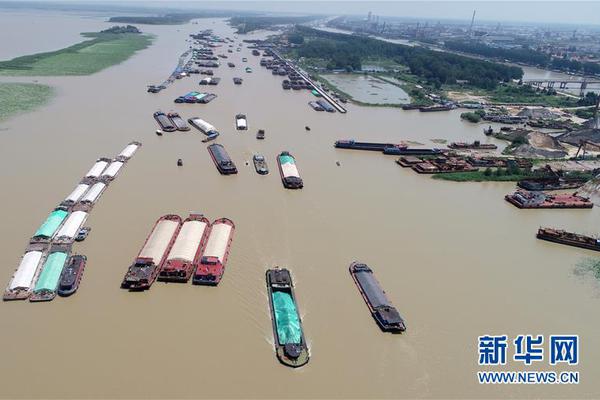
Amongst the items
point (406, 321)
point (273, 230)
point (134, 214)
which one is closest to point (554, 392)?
point (406, 321)

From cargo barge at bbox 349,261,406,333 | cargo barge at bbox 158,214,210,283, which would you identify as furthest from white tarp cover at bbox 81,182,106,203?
cargo barge at bbox 349,261,406,333

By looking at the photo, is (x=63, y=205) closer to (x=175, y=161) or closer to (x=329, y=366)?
(x=175, y=161)

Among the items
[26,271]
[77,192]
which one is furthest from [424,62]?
[26,271]

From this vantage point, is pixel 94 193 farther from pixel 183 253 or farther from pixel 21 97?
pixel 21 97

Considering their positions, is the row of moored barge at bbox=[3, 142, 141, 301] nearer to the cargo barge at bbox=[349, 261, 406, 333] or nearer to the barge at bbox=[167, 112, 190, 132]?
the cargo barge at bbox=[349, 261, 406, 333]

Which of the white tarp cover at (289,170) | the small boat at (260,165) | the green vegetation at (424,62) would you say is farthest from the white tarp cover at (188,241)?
the green vegetation at (424,62)
